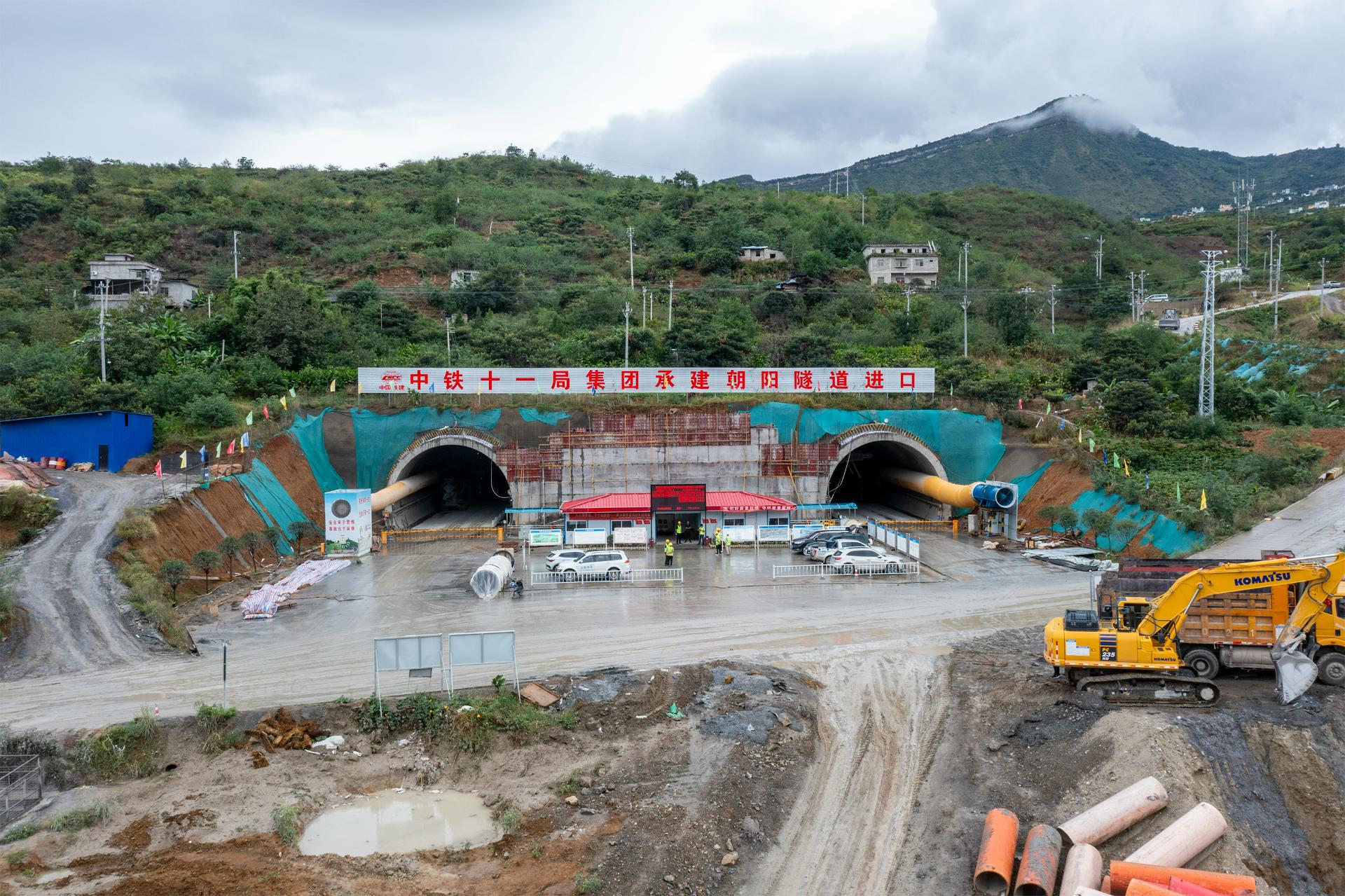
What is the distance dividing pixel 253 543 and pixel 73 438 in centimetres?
1233

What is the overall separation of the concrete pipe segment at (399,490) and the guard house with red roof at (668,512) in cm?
798

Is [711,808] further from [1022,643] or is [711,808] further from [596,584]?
[596,584]

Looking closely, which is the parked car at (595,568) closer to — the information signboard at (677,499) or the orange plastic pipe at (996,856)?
the information signboard at (677,499)

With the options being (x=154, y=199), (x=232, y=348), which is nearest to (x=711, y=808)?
(x=232, y=348)

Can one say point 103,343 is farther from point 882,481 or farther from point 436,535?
point 882,481

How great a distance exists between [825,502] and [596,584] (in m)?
15.2

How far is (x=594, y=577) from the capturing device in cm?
2734

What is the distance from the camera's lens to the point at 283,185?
316ft

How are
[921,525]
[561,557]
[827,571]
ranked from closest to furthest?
[561,557] → [827,571] → [921,525]

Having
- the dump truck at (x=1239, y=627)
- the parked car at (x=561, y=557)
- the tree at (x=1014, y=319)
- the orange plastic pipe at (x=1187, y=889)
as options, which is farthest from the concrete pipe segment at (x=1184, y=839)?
the tree at (x=1014, y=319)

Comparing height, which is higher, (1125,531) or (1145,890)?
(1125,531)

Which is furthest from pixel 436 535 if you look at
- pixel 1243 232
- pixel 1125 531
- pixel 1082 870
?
pixel 1243 232

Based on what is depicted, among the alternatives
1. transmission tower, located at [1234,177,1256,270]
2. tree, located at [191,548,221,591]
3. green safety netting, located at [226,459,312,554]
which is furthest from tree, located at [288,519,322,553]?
transmission tower, located at [1234,177,1256,270]

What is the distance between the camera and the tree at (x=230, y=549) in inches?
1057
